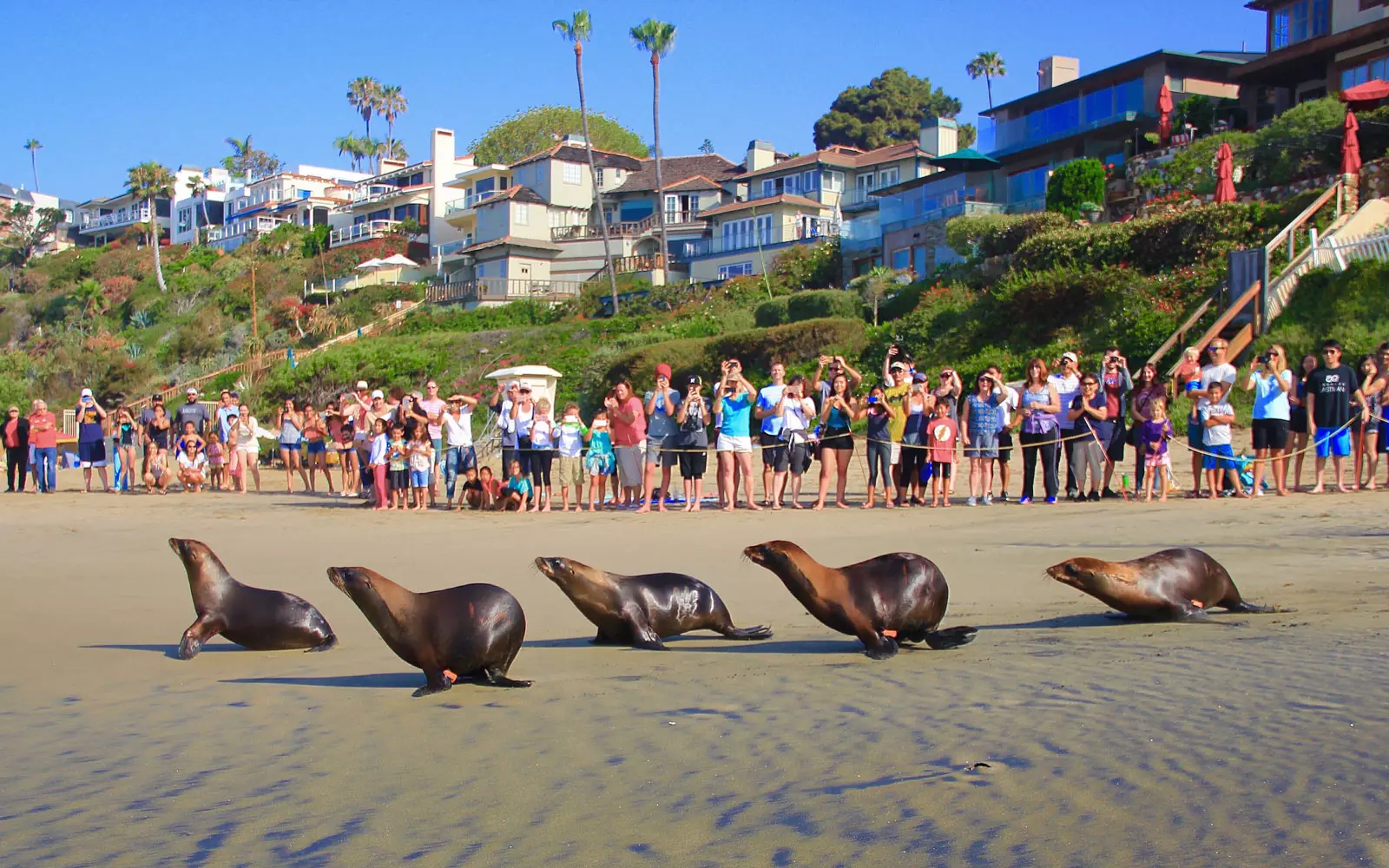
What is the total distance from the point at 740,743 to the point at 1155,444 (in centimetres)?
1002

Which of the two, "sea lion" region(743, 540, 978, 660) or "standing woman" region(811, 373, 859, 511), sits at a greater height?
"standing woman" region(811, 373, 859, 511)

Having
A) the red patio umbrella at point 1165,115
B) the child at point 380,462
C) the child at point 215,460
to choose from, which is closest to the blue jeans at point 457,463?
the child at point 380,462

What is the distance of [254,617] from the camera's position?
21.2 feet

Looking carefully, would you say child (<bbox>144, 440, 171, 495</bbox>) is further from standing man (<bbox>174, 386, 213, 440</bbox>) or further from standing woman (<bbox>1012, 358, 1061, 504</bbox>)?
standing woman (<bbox>1012, 358, 1061, 504</bbox>)

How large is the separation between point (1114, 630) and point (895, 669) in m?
1.45

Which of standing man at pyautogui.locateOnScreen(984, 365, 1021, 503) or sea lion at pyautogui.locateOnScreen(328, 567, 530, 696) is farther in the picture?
standing man at pyautogui.locateOnScreen(984, 365, 1021, 503)

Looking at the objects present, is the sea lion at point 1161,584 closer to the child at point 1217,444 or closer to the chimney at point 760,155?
the child at point 1217,444

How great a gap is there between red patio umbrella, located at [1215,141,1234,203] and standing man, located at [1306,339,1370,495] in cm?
1418

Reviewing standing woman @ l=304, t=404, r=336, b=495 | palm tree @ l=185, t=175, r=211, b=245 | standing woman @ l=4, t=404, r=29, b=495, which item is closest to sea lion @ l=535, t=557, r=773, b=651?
standing woman @ l=304, t=404, r=336, b=495

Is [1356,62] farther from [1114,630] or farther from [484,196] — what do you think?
[484,196]

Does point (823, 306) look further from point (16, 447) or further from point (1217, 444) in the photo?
point (1217, 444)

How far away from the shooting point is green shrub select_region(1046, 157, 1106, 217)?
32.4m

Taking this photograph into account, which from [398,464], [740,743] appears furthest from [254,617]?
[398,464]

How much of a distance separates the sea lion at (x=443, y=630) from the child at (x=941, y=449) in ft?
29.0
